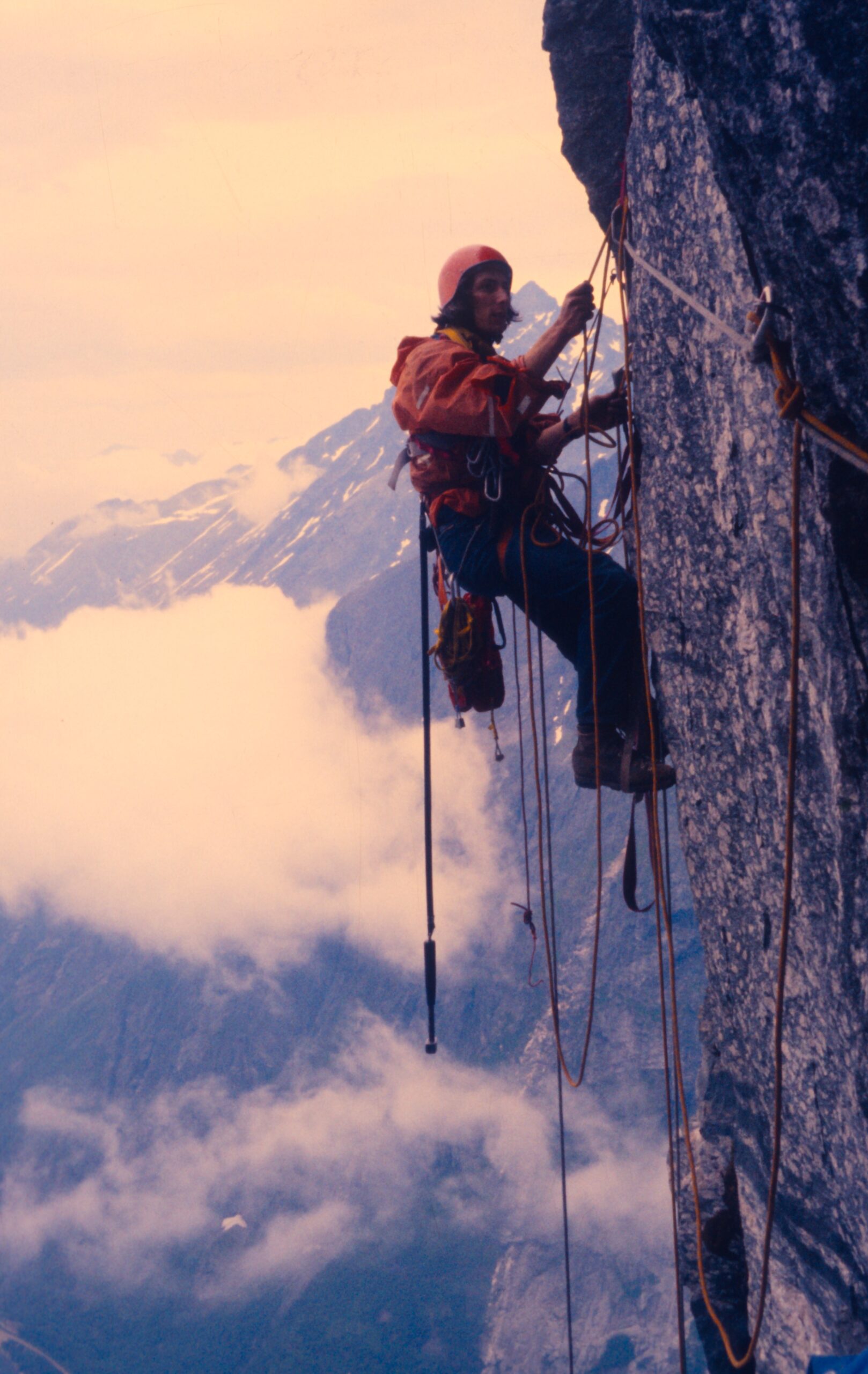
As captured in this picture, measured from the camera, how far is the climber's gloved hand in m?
4.57

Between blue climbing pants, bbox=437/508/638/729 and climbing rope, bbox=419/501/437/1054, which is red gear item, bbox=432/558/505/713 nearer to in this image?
climbing rope, bbox=419/501/437/1054

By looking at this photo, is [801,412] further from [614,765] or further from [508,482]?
[614,765]

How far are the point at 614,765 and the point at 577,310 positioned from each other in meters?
2.50

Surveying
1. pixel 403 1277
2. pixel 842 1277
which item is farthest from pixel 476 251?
pixel 403 1277

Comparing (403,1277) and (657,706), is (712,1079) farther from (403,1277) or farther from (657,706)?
(403,1277)

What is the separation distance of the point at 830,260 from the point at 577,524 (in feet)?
9.49

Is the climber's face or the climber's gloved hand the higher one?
the climber's face

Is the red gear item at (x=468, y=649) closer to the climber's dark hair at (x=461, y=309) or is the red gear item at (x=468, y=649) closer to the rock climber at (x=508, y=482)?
the rock climber at (x=508, y=482)

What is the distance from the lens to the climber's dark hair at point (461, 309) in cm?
522

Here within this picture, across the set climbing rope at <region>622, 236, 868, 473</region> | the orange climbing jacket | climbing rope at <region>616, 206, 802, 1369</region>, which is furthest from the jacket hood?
climbing rope at <region>622, 236, 868, 473</region>

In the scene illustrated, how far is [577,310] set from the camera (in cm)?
459

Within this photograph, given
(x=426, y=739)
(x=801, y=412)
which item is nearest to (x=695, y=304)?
(x=801, y=412)

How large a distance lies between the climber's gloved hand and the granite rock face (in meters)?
0.35

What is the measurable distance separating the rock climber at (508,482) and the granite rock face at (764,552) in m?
0.30
